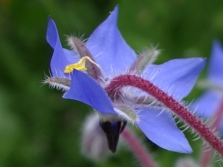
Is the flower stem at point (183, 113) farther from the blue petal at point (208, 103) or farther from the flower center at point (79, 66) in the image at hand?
the blue petal at point (208, 103)

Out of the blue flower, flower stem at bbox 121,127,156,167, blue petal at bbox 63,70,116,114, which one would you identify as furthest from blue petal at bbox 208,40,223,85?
blue petal at bbox 63,70,116,114

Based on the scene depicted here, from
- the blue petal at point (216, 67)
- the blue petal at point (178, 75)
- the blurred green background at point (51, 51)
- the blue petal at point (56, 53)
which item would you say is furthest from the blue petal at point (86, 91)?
the blue petal at point (216, 67)

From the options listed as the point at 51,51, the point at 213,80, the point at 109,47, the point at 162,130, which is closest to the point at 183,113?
the point at 162,130

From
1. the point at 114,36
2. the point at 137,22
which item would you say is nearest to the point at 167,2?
the point at 137,22

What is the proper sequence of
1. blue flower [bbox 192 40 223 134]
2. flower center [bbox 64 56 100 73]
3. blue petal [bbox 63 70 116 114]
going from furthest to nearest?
blue flower [bbox 192 40 223 134] < flower center [bbox 64 56 100 73] < blue petal [bbox 63 70 116 114]

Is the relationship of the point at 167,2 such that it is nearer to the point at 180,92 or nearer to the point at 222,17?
the point at 222,17

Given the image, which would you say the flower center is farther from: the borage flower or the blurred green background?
the blurred green background

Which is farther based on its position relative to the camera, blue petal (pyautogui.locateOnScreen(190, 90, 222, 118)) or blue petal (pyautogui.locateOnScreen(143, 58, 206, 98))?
blue petal (pyautogui.locateOnScreen(190, 90, 222, 118))
